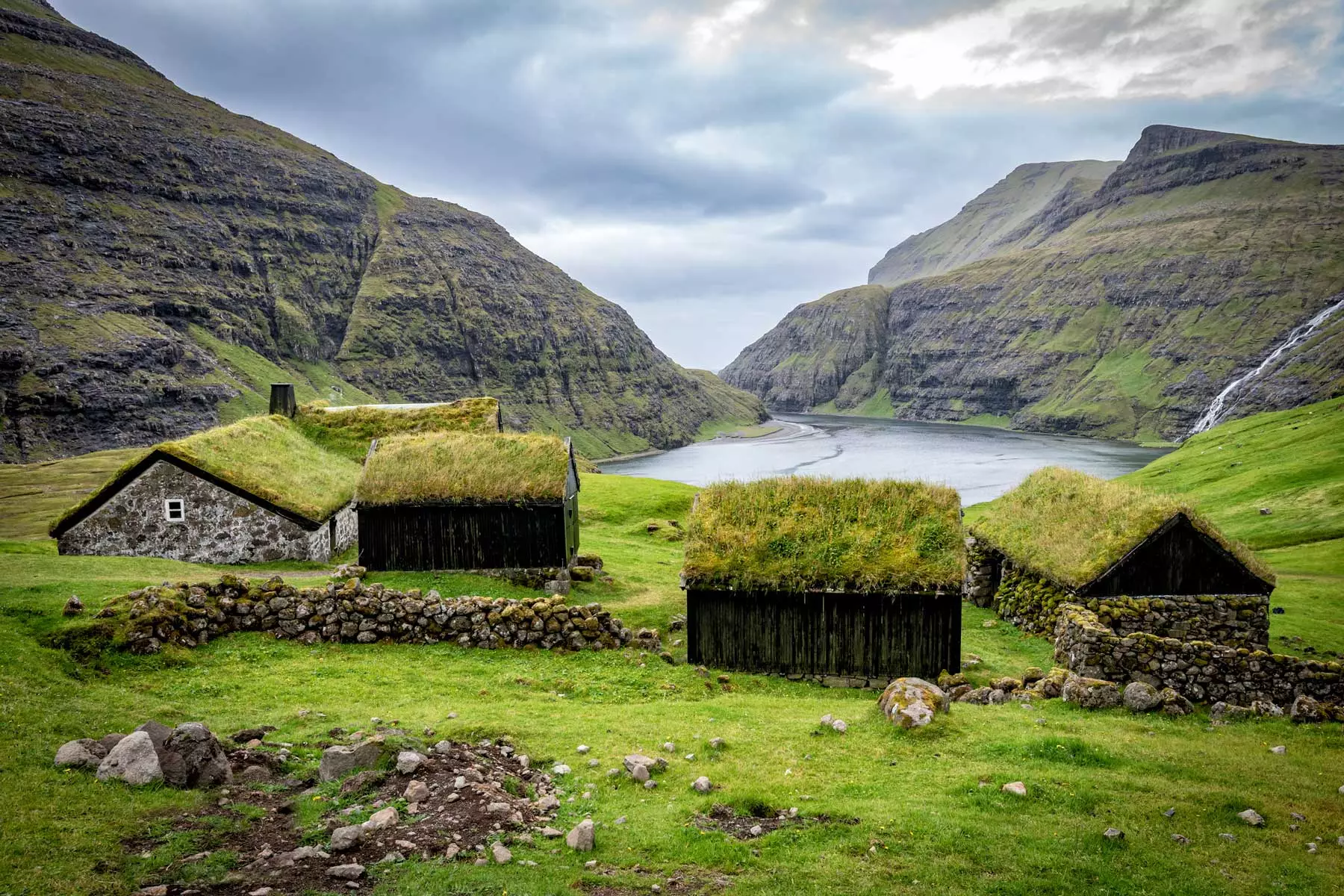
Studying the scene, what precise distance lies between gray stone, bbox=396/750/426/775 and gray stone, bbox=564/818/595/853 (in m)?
2.98

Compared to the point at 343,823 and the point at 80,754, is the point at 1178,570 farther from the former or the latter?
the point at 80,754

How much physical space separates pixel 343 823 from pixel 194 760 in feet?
9.46

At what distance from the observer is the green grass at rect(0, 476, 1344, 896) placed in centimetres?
955

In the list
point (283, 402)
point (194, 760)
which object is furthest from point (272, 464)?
point (194, 760)

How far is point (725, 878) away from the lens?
9.70 meters

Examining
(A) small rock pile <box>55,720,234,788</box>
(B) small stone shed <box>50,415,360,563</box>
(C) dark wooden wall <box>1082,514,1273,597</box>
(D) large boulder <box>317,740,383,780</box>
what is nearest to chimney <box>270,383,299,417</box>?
(B) small stone shed <box>50,415,360,563</box>

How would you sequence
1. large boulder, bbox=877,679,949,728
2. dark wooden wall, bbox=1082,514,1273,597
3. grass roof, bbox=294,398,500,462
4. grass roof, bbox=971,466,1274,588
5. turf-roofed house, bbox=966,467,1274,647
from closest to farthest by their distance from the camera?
large boulder, bbox=877,679,949,728 < turf-roofed house, bbox=966,467,1274,647 < dark wooden wall, bbox=1082,514,1273,597 < grass roof, bbox=971,466,1274,588 < grass roof, bbox=294,398,500,462

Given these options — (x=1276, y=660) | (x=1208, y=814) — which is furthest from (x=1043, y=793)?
(x=1276, y=660)

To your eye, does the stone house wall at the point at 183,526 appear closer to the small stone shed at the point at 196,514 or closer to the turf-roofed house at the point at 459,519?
the small stone shed at the point at 196,514

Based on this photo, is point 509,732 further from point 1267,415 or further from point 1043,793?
point 1267,415

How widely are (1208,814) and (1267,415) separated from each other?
118 m

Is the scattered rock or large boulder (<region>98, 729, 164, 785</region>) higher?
large boulder (<region>98, 729, 164, 785</region>)

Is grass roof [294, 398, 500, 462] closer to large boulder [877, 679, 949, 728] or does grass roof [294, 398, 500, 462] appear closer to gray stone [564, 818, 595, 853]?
large boulder [877, 679, 949, 728]

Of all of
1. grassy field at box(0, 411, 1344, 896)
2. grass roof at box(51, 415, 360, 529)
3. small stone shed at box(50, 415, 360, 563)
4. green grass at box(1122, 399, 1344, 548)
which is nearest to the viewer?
grassy field at box(0, 411, 1344, 896)
